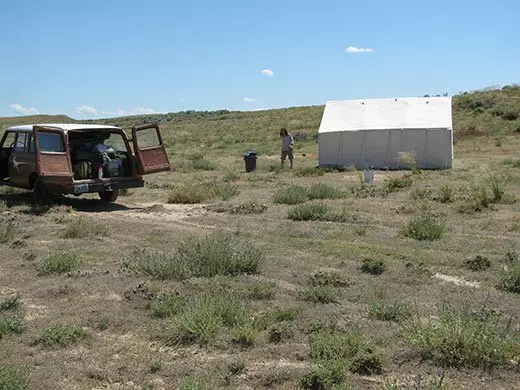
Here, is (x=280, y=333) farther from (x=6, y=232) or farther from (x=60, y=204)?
(x=60, y=204)

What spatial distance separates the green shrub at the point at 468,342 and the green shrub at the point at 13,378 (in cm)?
301

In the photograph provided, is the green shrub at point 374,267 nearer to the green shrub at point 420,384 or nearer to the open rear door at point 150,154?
the green shrub at point 420,384

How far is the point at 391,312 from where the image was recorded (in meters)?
6.17

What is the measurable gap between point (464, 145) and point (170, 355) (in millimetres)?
32101

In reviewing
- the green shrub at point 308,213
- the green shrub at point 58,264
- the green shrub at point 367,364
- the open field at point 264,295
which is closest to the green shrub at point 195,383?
the open field at point 264,295

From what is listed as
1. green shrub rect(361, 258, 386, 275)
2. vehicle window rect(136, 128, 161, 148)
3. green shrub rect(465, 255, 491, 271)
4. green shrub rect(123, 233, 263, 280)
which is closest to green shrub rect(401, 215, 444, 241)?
green shrub rect(465, 255, 491, 271)

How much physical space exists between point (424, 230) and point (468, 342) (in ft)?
17.5

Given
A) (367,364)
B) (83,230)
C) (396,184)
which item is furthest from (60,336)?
(396,184)

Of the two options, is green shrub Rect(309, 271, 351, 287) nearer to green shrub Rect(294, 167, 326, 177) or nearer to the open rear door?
the open rear door

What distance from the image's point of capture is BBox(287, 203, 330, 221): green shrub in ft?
40.2

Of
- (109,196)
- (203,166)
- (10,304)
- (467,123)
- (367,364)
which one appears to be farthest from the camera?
(467,123)

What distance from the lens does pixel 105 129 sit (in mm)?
14367

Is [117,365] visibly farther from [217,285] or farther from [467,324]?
[467,324]

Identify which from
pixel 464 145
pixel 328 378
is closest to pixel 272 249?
pixel 328 378
